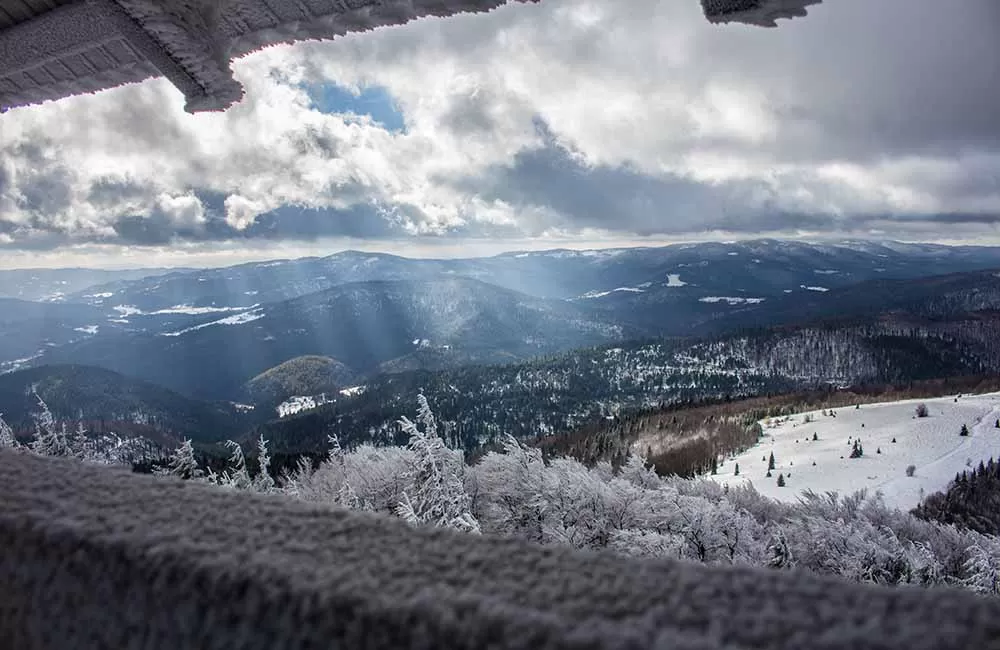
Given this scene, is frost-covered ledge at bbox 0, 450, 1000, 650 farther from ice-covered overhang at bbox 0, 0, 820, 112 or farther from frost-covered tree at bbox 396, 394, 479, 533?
frost-covered tree at bbox 396, 394, 479, 533

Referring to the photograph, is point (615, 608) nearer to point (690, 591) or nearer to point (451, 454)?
point (690, 591)

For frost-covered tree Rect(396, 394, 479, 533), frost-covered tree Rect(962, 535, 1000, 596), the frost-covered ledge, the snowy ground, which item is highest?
the frost-covered ledge

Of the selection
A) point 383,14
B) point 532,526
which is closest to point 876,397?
point 532,526

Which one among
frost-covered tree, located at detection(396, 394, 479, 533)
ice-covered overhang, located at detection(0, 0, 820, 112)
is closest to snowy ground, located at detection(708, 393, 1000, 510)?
frost-covered tree, located at detection(396, 394, 479, 533)

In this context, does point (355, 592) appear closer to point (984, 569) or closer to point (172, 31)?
point (172, 31)

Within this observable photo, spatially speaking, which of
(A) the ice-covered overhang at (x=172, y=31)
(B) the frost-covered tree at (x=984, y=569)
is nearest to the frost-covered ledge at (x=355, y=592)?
(A) the ice-covered overhang at (x=172, y=31)
